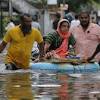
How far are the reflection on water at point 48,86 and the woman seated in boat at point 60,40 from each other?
1.70 metres

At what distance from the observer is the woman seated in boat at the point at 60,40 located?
17000mm

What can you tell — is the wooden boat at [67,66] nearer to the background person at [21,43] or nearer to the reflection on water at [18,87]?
the background person at [21,43]

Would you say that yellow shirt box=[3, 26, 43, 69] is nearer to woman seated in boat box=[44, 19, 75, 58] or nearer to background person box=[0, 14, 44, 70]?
background person box=[0, 14, 44, 70]

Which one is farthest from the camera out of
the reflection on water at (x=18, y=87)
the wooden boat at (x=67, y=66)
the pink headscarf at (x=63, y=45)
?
the pink headscarf at (x=63, y=45)

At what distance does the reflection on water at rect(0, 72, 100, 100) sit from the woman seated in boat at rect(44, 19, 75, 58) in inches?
66.8

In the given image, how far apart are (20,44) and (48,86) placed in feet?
12.4

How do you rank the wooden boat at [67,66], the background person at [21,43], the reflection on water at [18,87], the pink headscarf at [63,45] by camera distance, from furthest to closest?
1. the pink headscarf at [63,45]
2. the wooden boat at [67,66]
3. the background person at [21,43]
4. the reflection on water at [18,87]

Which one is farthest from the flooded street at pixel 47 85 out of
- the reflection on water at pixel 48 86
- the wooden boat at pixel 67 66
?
the wooden boat at pixel 67 66

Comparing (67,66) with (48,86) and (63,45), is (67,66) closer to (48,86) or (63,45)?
(63,45)

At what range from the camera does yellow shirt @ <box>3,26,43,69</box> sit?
15805mm

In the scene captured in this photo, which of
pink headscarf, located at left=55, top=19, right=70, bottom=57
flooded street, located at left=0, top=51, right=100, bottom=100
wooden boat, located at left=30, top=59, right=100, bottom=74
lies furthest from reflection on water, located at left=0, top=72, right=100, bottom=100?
pink headscarf, located at left=55, top=19, right=70, bottom=57

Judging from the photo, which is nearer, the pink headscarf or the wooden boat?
the wooden boat

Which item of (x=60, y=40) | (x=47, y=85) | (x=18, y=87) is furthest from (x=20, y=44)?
(x=18, y=87)

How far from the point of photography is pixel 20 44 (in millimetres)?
15898
